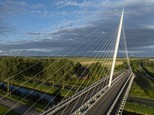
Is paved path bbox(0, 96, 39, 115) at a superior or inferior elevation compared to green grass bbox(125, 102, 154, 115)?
superior

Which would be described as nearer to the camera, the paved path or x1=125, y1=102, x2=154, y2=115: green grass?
the paved path

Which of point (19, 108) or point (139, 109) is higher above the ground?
point (19, 108)

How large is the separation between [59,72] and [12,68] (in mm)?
21019

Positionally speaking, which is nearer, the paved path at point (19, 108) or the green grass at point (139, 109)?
the paved path at point (19, 108)

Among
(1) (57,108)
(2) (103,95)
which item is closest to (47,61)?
(2) (103,95)

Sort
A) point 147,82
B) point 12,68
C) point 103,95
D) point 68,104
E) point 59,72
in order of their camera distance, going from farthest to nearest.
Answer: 1. point 147,82
2. point 59,72
3. point 12,68
4. point 103,95
5. point 68,104

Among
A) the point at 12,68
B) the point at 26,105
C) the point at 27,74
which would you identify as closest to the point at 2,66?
the point at 12,68

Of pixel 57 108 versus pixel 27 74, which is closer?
pixel 57 108

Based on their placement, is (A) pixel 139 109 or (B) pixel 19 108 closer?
(B) pixel 19 108

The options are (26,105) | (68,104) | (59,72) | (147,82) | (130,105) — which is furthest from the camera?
(147,82)

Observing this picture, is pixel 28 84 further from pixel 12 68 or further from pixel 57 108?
pixel 57 108

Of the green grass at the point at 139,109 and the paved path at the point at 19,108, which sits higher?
the paved path at the point at 19,108

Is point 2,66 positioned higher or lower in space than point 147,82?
higher

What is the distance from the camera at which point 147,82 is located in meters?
104
